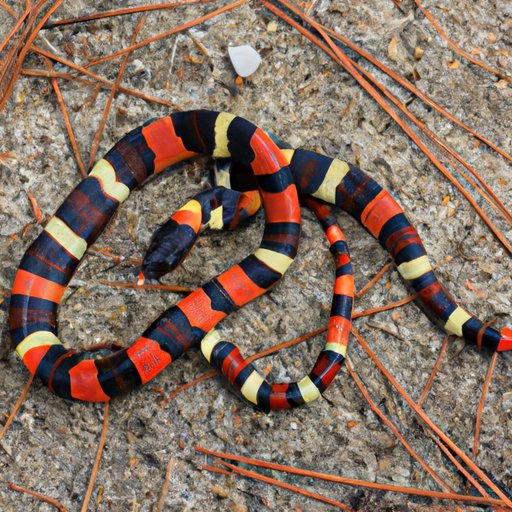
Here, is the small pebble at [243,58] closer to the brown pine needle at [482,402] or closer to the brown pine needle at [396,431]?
the brown pine needle at [396,431]

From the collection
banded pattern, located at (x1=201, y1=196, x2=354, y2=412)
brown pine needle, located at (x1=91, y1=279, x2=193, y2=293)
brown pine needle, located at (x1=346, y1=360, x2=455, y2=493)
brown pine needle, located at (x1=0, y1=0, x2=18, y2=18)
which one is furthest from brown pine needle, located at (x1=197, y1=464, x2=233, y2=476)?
brown pine needle, located at (x1=0, y1=0, x2=18, y2=18)

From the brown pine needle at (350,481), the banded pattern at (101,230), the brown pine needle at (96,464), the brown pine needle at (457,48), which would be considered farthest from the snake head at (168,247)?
the brown pine needle at (457,48)

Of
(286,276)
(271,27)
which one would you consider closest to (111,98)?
(271,27)

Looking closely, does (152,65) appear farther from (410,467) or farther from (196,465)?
(410,467)

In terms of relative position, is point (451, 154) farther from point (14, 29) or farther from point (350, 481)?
point (14, 29)

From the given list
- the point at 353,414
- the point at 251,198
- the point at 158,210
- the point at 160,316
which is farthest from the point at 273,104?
the point at 353,414

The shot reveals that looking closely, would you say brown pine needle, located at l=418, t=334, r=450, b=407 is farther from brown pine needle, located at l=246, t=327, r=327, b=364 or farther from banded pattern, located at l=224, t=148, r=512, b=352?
brown pine needle, located at l=246, t=327, r=327, b=364

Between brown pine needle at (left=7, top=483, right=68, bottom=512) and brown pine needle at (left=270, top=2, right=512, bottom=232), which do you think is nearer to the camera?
brown pine needle at (left=7, top=483, right=68, bottom=512)
